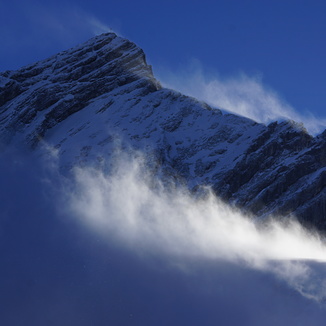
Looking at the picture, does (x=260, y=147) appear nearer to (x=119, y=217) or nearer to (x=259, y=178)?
(x=259, y=178)

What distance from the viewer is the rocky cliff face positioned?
304 feet

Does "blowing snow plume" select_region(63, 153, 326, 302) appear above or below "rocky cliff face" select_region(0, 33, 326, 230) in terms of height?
below

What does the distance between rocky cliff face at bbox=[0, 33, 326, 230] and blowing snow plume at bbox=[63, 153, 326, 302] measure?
9.54 ft

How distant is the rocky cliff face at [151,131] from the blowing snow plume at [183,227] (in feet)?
9.54

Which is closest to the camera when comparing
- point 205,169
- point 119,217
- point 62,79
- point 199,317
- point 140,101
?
point 199,317

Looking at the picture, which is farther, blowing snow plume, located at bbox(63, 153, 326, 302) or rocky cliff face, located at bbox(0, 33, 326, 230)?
rocky cliff face, located at bbox(0, 33, 326, 230)

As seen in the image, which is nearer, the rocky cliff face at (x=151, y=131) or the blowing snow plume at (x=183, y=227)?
the blowing snow plume at (x=183, y=227)

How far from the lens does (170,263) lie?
79.2 m

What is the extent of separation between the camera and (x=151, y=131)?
108062 millimetres

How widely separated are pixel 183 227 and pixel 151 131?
24293 millimetres

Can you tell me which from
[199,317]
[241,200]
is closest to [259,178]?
[241,200]

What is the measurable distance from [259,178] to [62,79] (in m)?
51.9

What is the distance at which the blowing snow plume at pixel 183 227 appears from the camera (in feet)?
269

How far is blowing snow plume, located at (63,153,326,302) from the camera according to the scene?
269 feet
